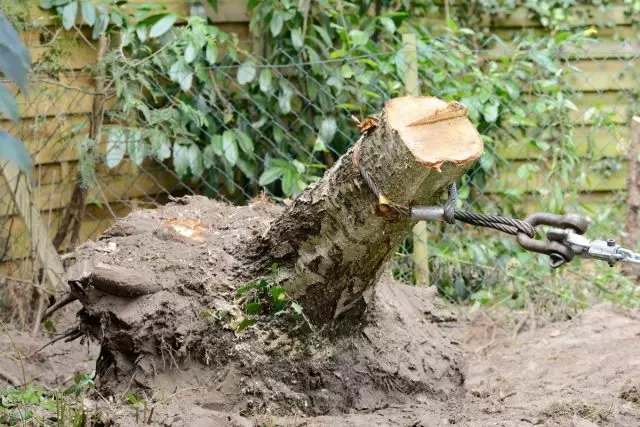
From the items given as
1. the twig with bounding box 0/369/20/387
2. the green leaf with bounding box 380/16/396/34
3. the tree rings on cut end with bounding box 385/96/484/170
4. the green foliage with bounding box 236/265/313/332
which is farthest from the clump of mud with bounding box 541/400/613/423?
the green leaf with bounding box 380/16/396/34

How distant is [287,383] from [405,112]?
3.42ft

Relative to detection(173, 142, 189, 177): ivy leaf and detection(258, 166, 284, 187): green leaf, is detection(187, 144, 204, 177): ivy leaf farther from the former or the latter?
detection(258, 166, 284, 187): green leaf

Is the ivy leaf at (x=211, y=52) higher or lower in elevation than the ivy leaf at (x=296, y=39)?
higher

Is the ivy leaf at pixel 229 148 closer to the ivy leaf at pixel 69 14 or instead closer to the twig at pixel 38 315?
the ivy leaf at pixel 69 14

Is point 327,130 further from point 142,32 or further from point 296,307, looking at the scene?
point 296,307

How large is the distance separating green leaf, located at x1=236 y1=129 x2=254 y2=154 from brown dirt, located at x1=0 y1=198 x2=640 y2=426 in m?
1.53

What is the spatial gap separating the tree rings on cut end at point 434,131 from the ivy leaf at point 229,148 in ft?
8.03

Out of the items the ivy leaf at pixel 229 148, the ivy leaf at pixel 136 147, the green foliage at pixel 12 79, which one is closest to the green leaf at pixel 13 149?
the green foliage at pixel 12 79

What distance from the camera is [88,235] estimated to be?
202 inches

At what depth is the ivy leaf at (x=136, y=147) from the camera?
15.4 feet

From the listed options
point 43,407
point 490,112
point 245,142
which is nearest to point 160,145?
point 245,142

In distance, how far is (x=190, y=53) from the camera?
492 centimetres

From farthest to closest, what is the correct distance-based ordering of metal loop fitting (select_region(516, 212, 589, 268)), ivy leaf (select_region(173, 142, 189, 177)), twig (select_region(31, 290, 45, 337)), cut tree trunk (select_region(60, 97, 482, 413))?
1. ivy leaf (select_region(173, 142, 189, 177))
2. twig (select_region(31, 290, 45, 337))
3. cut tree trunk (select_region(60, 97, 482, 413))
4. metal loop fitting (select_region(516, 212, 589, 268))

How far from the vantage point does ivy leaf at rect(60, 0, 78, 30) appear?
4.76 metres
